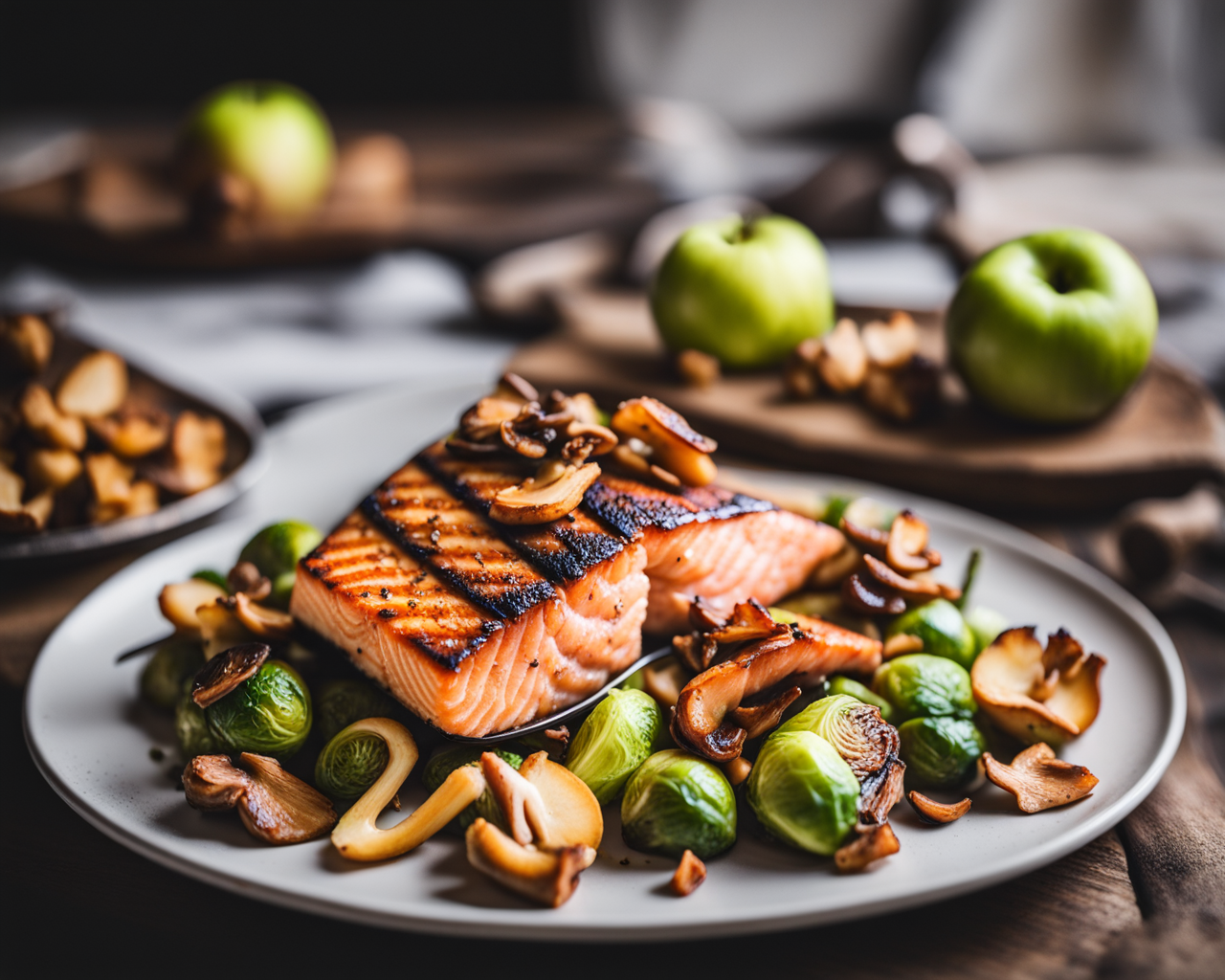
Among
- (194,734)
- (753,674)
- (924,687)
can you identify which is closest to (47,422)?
(194,734)

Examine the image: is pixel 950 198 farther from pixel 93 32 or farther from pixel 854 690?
pixel 93 32

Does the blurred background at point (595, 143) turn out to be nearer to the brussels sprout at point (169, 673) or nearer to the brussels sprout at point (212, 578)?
the brussels sprout at point (212, 578)

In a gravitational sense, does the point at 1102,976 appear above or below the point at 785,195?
below

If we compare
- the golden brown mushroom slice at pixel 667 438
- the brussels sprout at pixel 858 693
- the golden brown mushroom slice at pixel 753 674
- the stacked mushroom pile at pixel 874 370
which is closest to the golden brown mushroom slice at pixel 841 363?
the stacked mushroom pile at pixel 874 370

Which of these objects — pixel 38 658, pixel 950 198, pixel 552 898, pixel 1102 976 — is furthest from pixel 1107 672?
pixel 950 198

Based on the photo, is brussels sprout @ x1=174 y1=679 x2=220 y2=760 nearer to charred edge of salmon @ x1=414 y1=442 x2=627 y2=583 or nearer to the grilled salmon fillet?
the grilled salmon fillet

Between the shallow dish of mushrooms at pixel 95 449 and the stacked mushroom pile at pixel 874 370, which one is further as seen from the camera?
the stacked mushroom pile at pixel 874 370
